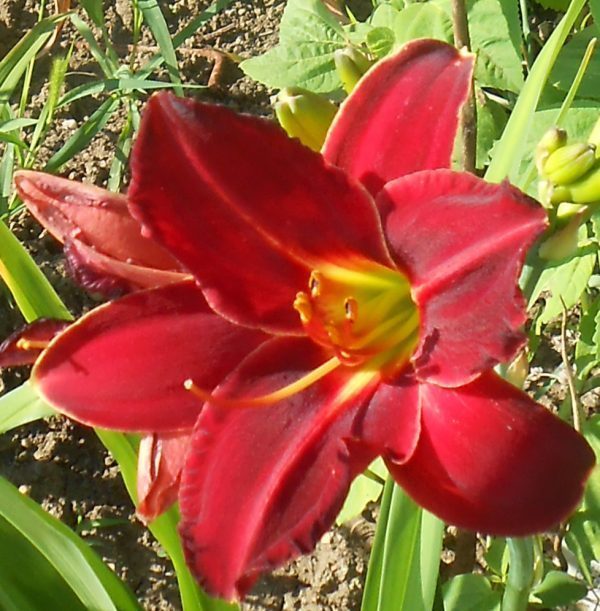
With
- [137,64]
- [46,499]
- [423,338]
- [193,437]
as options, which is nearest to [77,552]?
[193,437]

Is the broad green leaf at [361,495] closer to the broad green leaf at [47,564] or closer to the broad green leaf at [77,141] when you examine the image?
the broad green leaf at [47,564]

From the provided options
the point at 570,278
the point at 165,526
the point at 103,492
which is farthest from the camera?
the point at 103,492

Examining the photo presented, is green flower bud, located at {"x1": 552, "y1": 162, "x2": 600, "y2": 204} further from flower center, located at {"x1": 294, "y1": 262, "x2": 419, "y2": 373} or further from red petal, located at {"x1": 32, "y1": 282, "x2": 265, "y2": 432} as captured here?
red petal, located at {"x1": 32, "y1": 282, "x2": 265, "y2": 432}

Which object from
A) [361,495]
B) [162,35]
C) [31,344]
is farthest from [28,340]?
[162,35]

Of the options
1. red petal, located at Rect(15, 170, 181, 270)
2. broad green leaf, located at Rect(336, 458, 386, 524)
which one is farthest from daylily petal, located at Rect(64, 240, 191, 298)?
broad green leaf, located at Rect(336, 458, 386, 524)

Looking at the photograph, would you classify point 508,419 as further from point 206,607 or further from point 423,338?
point 206,607

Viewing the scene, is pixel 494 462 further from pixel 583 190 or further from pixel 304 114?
pixel 304 114
